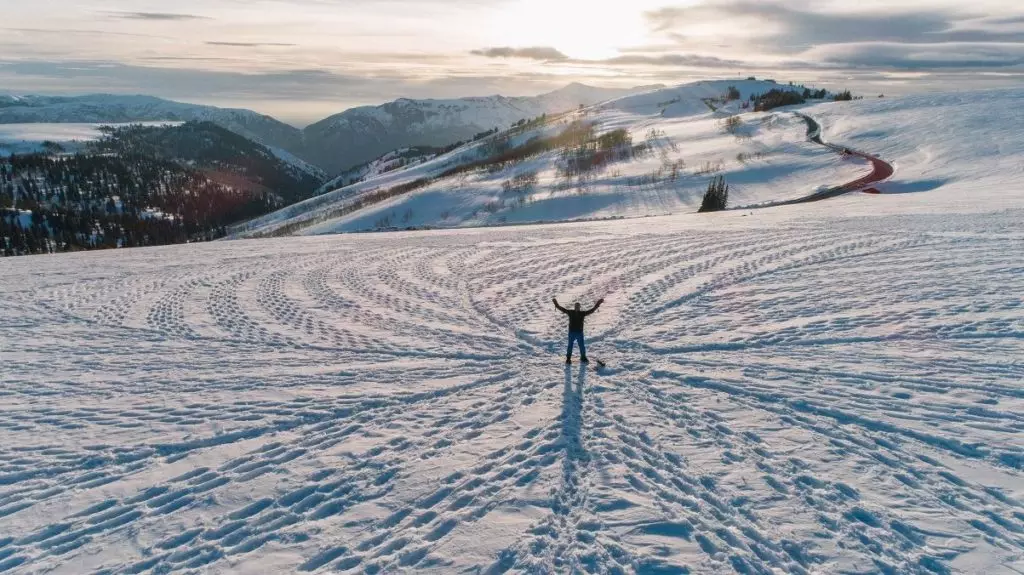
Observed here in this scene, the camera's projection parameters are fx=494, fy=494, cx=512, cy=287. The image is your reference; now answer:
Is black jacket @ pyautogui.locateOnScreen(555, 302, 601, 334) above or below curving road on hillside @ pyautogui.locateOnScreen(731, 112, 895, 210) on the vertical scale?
below

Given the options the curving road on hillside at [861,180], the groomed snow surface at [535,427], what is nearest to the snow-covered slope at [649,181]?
the curving road on hillside at [861,180]

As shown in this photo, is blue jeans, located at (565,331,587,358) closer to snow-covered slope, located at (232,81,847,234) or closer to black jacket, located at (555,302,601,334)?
black jacket, located at (555,302,601,334)

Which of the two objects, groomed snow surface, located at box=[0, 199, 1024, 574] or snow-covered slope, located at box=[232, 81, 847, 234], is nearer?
groomed snow surface, located at box=[0, 199, 1024, 574]

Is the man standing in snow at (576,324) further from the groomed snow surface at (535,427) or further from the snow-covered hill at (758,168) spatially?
the snow-covered hill at (758,168)

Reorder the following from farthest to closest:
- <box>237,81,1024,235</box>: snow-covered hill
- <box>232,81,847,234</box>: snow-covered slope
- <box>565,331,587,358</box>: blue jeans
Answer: <box>232,81,847,234</box>: snow-covered slope → <box>237,81,1024,235</box>: snow-covered hill → <box>565,331,587,358</box>: blue jeans

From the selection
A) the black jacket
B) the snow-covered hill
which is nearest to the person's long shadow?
the black jacket

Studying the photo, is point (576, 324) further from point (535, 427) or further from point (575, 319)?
point (535, 427)

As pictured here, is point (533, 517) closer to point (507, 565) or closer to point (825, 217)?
point (507, 565)

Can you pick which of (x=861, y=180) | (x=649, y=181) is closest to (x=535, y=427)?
(x=861, y=180)
